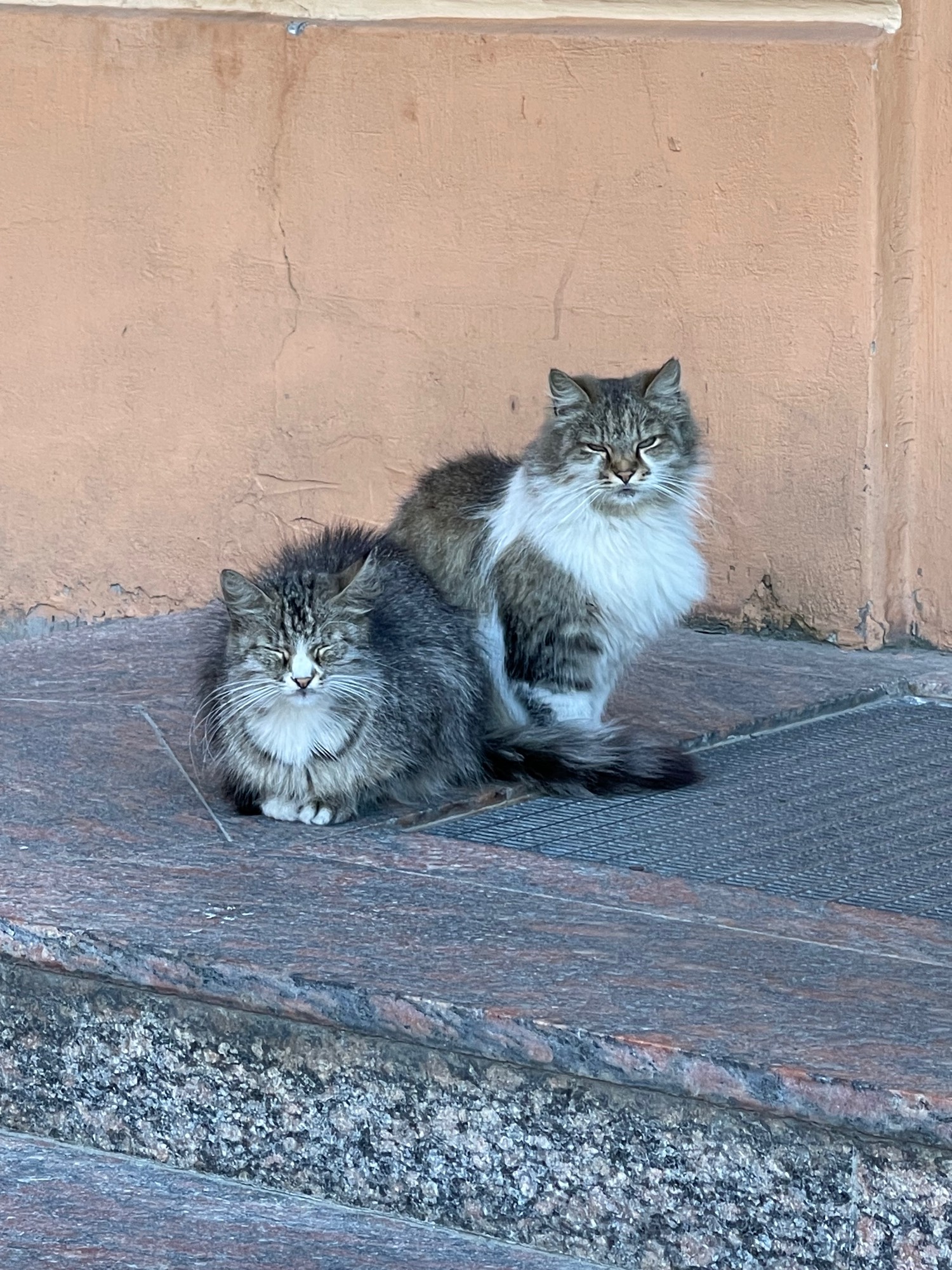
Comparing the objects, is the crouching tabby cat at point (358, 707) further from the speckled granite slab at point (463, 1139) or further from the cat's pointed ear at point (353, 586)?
the speckled granite slab at point (463, 1139)

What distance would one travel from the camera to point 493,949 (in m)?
2.86

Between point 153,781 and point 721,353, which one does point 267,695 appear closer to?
point 153,781

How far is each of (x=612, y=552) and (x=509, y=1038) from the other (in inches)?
64.9

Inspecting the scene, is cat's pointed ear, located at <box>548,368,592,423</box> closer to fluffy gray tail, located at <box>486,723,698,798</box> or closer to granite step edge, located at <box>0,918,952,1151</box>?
fluffy gray tail, located at <box>486,723,698,798</box>

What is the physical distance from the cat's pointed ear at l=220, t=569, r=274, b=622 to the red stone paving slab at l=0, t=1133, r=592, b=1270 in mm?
1119

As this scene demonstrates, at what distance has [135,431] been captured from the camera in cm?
570

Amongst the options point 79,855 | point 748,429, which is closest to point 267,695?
point 79,855

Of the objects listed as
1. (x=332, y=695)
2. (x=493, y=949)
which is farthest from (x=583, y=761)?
(x=493, y=949)

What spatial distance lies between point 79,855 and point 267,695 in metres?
0.48

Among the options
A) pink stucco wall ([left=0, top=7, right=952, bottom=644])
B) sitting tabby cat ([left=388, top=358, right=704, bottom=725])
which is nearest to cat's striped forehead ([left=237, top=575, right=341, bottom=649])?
sitting tabby cat ([left=388, top=358, right=704, bottom=725])

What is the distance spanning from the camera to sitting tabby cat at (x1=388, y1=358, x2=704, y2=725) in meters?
3.97

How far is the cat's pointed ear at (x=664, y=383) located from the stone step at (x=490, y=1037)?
117 cm

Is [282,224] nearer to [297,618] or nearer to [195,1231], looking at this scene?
[297,618]

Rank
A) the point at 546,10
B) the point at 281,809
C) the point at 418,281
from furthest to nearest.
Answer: the point at 418,281 → the point at 546,10 → the point at 281,809
